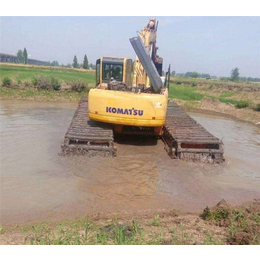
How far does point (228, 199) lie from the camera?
220 inches

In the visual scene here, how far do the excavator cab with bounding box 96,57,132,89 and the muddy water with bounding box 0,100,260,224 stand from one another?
3.01 meters

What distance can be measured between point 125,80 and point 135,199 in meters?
6.59

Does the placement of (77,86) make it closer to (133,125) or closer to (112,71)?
(112,71)

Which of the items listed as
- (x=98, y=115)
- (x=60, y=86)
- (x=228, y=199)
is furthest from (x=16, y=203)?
(x=60, y=86)

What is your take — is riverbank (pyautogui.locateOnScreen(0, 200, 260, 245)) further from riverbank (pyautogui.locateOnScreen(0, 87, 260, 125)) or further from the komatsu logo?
riverbank (pyautogui.locateOnScreen(0, 87, 260, 125))

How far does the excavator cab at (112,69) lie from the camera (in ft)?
35.0

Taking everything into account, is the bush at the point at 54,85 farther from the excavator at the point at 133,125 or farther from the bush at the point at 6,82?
the excavator at the point at 133,125

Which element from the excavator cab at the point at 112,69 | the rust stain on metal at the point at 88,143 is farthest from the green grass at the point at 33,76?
the rust stain on metal at the point at 88,143

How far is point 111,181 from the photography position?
19.6ft

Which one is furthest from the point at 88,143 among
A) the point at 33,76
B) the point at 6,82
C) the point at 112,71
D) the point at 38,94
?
the point at 33,76

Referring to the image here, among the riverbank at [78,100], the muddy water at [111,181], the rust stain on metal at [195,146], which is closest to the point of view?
the muddy water at [111,181]

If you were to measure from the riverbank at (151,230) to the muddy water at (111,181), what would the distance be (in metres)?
0.44

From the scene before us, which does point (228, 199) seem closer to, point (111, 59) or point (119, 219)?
point (119, 219)

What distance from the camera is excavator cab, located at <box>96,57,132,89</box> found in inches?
420
